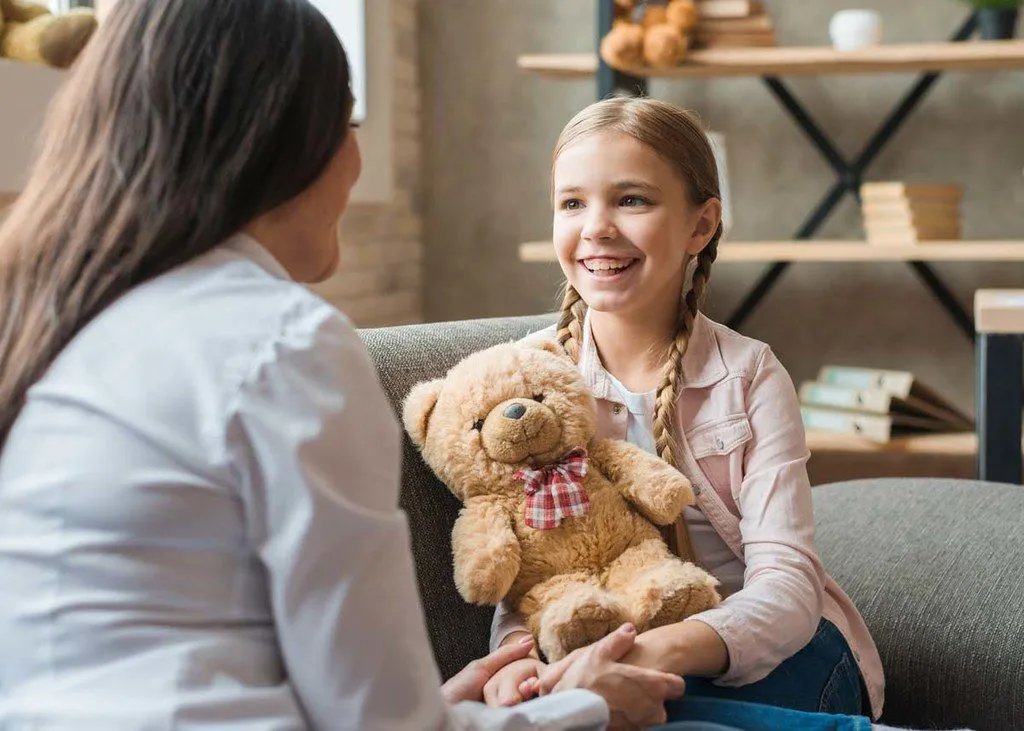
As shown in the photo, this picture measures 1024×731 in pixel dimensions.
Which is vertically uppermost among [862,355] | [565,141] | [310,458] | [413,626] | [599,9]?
[599,9]

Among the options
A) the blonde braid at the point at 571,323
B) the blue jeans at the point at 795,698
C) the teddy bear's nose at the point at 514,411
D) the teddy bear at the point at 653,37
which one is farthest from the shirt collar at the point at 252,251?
the teddy bear at the point at 653,37

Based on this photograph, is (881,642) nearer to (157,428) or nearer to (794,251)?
(157,428)

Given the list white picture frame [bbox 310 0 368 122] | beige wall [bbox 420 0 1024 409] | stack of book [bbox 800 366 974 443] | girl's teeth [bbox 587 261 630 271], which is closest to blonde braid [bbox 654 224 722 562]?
girl's teeth [bbox 587 261 630 271]

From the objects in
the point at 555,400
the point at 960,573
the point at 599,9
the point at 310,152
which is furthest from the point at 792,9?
the point at 310,152

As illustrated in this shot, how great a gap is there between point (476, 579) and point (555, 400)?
0.20 m

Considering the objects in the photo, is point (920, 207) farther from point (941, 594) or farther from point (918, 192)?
point (941, 594)

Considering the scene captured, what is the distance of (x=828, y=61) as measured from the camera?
2857mm

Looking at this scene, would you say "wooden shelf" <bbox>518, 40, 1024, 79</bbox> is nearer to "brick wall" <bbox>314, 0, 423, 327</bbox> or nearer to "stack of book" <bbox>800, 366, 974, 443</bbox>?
"brick wall" <bbox>314, 0, 423, 327</bbox>

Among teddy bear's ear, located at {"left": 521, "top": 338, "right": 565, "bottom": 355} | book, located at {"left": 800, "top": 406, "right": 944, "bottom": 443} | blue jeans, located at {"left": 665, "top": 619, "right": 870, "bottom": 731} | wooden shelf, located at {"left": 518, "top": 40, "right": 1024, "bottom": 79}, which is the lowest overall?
book, located at {"left": 800, "top": 406, "right": 944, "bottom": 443}

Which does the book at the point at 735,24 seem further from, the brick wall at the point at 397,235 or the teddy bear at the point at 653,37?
the brick wall at the point at 397,235

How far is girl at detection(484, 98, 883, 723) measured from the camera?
50.6 inches

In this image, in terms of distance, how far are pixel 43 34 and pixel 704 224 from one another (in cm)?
106

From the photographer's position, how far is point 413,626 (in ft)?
2.68

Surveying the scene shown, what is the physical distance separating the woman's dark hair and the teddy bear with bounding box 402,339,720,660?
0.46 m
